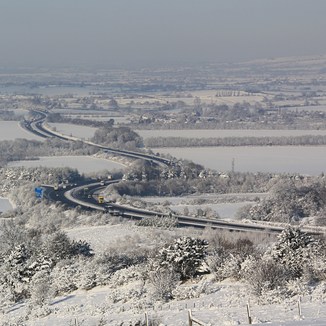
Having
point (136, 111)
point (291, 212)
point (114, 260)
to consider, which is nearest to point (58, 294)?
point (114, 260)

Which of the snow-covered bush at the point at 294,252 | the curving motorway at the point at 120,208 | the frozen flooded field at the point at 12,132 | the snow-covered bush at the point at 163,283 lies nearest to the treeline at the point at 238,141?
the curving motorway at the point at 120,208

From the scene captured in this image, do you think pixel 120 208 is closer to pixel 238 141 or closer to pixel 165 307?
pixel 165 307

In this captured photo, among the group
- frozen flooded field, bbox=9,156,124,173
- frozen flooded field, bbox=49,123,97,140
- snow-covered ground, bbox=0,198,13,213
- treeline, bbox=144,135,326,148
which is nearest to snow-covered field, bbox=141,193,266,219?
snow-covered ground, bbox=0,198,13,213

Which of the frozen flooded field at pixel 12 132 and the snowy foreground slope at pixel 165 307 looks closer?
the snowy foreground slope at pixel 165 307

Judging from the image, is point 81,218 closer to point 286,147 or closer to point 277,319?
point 277,319

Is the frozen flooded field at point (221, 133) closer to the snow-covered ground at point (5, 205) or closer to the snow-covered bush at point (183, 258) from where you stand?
the snow-covered ground at point (5, 205)
